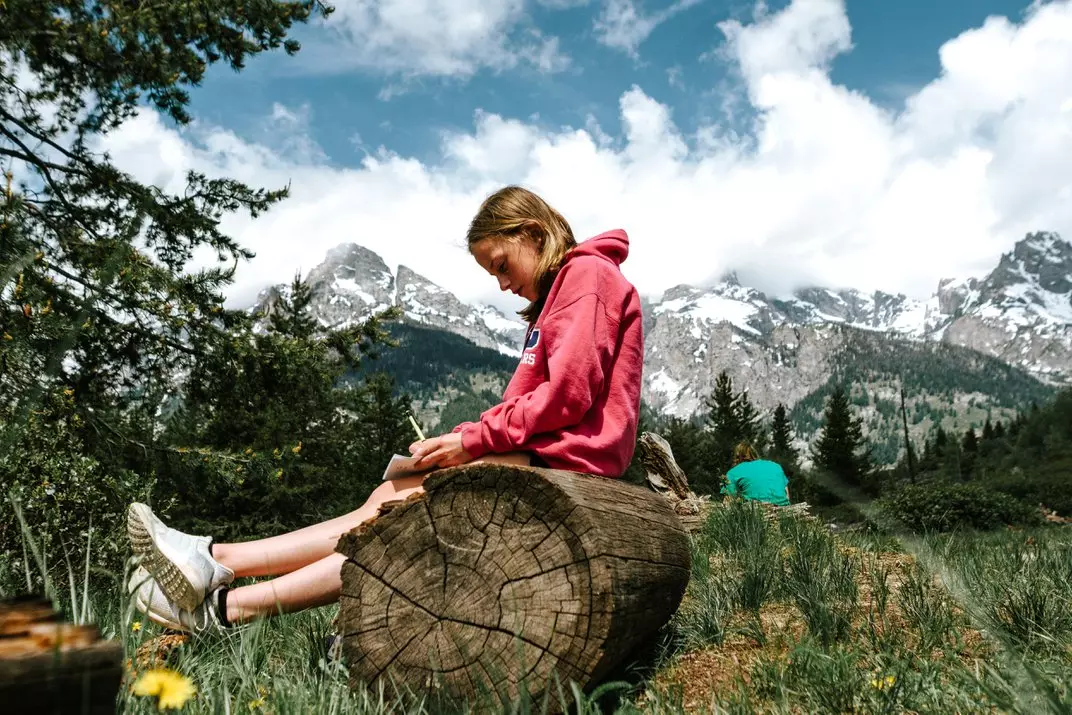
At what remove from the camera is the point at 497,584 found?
2.11 metres

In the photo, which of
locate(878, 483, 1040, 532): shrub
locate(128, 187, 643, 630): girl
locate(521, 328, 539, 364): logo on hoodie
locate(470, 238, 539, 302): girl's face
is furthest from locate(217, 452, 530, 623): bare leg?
locate(878, 483, 1040, 532): shrub

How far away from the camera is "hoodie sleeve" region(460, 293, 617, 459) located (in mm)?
2434

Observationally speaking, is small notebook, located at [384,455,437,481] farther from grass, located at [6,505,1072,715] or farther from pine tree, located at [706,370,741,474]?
pine tree, located at [706,370,741,474]

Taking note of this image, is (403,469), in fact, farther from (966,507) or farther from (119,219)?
(966,507)

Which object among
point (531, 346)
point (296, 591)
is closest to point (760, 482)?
point (531, 346)

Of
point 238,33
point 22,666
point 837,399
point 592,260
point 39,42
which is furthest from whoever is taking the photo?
point 837,399

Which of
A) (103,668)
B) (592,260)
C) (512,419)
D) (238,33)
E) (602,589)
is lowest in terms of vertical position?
(602,589)

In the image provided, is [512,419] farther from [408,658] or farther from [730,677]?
[730,677]

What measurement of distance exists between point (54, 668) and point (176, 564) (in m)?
1.65

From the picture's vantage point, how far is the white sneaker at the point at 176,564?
244 centimetres

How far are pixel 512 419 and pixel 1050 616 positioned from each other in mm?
1949

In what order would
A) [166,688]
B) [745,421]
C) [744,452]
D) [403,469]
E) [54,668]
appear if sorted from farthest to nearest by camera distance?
1. [745,421]
2. [744,452]
3. [403,469]
4. [166,688]
5. [54,668]

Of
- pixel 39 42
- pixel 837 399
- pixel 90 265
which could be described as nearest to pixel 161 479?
pixel 90 265

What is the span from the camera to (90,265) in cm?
612
